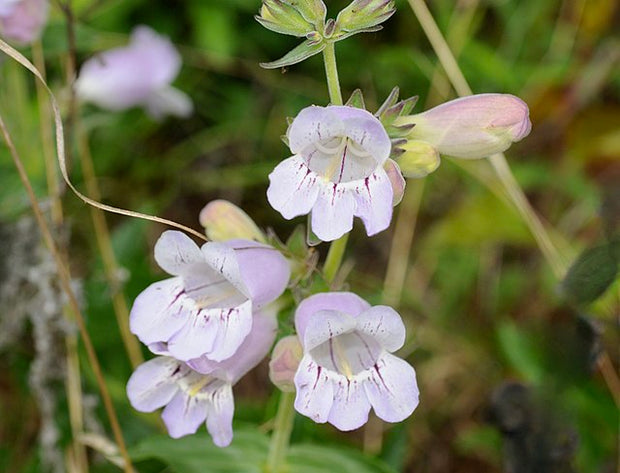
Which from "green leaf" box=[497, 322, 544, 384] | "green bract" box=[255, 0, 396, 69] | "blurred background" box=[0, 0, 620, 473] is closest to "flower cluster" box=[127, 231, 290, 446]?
"green bract" box=[255, 0, 396, 69]

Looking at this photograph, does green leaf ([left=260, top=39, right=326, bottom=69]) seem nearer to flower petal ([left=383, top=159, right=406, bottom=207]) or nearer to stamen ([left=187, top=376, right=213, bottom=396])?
flower petal ([left=383, top=159, right=406, bottom=207])

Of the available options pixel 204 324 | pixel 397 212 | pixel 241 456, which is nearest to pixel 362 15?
pixel 204 324

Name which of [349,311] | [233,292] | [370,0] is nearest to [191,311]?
[233,292]

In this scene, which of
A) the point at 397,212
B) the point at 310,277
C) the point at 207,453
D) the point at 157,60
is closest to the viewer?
the point at 310,277

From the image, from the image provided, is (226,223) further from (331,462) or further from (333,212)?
(331,462)

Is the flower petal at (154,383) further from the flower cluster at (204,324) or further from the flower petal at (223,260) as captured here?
the flower petal at (223,260)

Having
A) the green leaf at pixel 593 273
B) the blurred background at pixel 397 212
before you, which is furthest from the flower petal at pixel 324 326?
the blurred background at pixel 397 212

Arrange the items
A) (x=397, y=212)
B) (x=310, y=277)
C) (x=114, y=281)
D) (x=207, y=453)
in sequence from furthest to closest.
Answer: (x=397, y=212) → (x=114, y=281) → (x=207, y=453) → (x=310, y=277)
